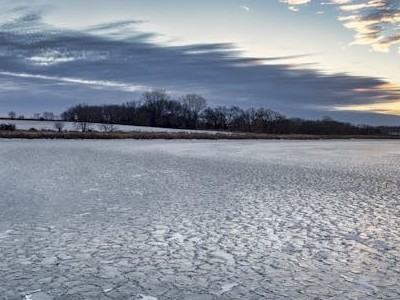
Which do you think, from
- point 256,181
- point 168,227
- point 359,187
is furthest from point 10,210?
point 359,187

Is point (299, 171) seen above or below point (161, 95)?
below

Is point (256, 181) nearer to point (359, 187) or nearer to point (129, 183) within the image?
point (359, 187)

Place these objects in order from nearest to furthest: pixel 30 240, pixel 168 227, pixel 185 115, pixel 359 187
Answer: pixel 30 240 < pixel 168 227 < pixel 359 187 < pixel 185 115

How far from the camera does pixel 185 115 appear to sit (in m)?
110

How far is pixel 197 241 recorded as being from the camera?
6.30 m

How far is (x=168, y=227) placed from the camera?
23.5 ft

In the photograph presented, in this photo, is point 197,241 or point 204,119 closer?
point 197,241

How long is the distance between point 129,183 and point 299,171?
22.4ft

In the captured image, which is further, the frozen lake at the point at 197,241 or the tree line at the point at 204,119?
the tree line at the point at 204,119

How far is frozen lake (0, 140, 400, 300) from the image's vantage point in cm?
455

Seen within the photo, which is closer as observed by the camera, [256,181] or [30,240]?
[30,240]

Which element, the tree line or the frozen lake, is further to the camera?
the tree line

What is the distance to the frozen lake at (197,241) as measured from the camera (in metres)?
4.55

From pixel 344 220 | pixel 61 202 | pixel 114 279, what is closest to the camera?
pixel 114 279
